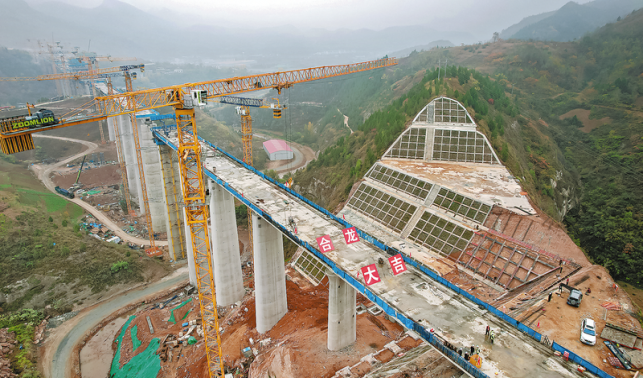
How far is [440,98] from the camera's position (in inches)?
3538

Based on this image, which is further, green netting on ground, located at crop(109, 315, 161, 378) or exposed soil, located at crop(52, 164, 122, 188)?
exposed soil, located at crop(52, 164, 122, 188)

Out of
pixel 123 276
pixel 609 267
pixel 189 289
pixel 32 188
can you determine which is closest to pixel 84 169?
pixel 32 188

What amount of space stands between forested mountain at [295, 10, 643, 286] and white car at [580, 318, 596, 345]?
31913mm

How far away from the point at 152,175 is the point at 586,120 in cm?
14050

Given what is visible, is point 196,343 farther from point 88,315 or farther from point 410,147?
point 410,147

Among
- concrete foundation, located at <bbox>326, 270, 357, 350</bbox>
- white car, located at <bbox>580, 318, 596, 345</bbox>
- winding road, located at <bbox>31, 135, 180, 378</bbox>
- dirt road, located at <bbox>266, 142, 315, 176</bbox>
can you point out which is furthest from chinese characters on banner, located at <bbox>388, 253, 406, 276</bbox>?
dirt road, located at <bbox>266, 142, 315, 176</bbox>

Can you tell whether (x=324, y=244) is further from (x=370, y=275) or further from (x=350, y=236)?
(x=370, y=275)

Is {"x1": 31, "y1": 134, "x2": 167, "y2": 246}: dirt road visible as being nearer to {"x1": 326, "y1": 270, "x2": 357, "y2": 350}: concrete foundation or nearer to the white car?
{"x1": 326, "y1": 270, "x2": 357, "y2": 350}: concrete foundation

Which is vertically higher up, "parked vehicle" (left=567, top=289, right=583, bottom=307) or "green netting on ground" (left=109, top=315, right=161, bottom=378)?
"parked vehicle" (left=567, top=289, right=583, bottom=307)

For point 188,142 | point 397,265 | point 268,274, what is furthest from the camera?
point 268,274

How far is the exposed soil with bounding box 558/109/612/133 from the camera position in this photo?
11609cm

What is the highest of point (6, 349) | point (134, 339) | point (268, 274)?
point (268, 274)

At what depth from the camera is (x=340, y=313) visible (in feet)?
138

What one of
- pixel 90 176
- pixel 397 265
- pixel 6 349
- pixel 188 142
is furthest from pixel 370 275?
pixel 90 176
